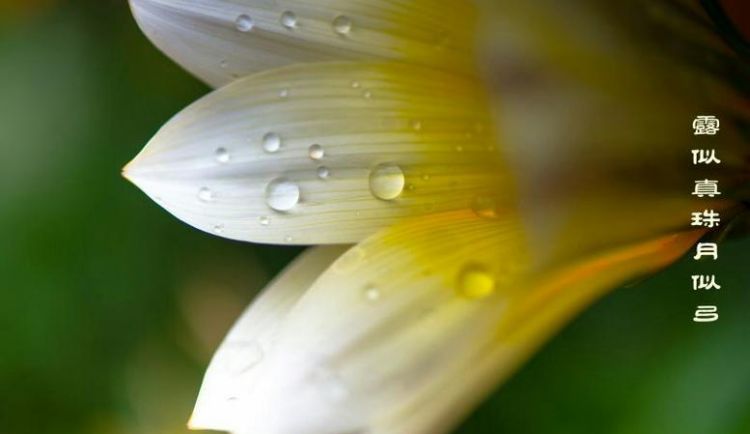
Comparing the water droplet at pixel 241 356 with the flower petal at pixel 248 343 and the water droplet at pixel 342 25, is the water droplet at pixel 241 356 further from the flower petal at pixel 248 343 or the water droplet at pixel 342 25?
the water droplet at pixel 342 25

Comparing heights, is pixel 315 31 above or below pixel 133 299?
above

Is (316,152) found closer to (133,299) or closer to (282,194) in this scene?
(282,194)

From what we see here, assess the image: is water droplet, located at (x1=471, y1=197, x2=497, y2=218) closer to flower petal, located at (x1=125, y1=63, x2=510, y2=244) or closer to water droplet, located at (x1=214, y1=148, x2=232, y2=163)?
flower petal, located at (x1=125, y1=63, x2=510, y2=244)

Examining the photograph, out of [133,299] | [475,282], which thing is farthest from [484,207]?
[133,299]

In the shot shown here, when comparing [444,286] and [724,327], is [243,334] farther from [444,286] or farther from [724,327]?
[724,327]

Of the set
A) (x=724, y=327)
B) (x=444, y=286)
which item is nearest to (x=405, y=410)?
(x=444, y=286)
